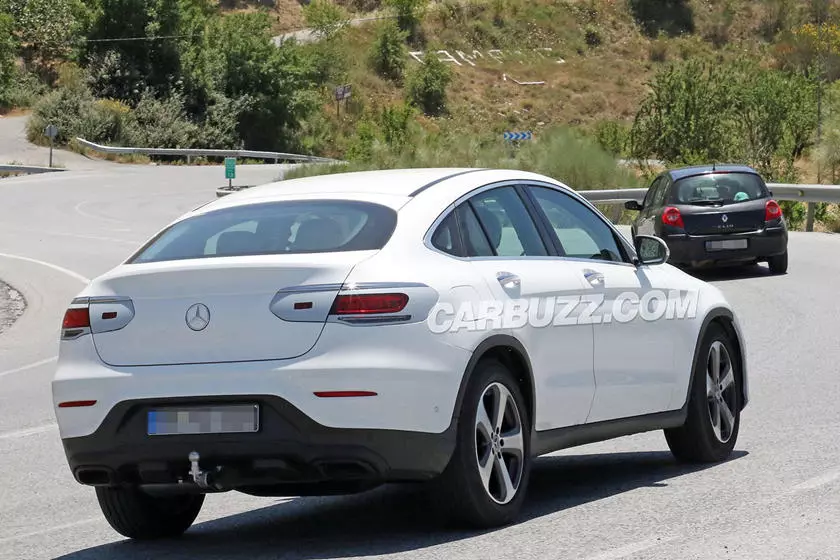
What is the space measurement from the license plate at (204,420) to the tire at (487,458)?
2.77ft

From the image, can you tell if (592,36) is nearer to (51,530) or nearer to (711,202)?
(711,202)

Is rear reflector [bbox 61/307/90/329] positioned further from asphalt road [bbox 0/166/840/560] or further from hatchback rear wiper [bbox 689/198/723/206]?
hatchback rear wiper [bbox 689/198/723/206]

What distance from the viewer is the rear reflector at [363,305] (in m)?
6.32

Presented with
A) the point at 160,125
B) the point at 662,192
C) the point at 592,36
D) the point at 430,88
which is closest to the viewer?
the point at 662,192

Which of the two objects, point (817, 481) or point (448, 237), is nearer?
point (448, 237)

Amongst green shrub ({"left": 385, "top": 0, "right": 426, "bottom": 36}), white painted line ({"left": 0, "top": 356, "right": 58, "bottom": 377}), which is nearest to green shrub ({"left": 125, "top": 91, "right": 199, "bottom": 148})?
green shrub ({"left": 385, "top": 0, "right": 426, "bottom": 36})

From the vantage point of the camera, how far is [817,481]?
7.78 metres

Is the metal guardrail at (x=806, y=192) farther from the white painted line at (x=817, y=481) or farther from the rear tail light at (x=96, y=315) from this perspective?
the rear tail light at (x=96, y=315)

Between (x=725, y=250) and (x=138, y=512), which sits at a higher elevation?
(x=138, y=512)

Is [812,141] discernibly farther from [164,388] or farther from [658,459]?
[164,388]

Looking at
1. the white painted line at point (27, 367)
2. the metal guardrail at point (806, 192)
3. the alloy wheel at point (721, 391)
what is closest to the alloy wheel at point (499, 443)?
the alloy wheel at point (721, 391)

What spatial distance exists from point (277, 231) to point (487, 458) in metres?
1.32

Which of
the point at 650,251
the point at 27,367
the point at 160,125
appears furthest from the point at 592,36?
the point at 650,251

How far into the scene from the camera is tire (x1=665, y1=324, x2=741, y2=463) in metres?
8.65
